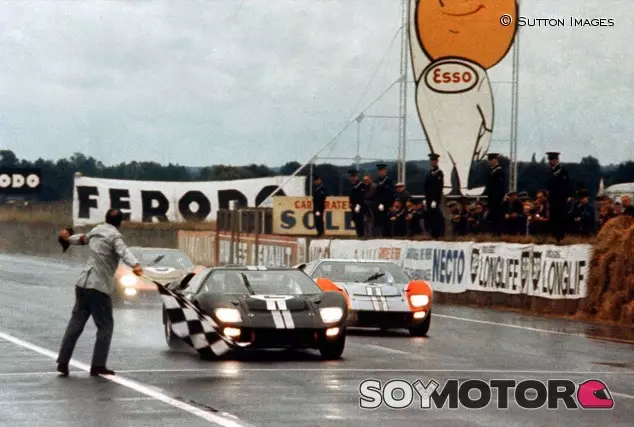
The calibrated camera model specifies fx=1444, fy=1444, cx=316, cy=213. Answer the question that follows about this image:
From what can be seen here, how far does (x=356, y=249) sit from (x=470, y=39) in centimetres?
790

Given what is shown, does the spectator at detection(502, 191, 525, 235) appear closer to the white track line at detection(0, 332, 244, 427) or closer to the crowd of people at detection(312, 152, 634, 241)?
the crowd of people at detection(312, 152, 634, 241)

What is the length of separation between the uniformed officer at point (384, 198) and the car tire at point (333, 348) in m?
17.0

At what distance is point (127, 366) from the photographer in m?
14.9

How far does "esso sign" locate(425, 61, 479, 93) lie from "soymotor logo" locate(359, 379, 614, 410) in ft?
83.7

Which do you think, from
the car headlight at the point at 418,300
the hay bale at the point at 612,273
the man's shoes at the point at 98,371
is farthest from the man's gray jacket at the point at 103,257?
the hay bale at the point at 612,273

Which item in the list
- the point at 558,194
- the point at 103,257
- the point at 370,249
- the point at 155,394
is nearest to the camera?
the point at 155,394

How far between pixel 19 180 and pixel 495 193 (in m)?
55.5

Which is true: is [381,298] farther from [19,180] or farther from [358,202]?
[19,180]

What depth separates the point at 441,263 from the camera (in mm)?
30812

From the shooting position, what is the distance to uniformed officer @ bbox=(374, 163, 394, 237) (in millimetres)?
33094

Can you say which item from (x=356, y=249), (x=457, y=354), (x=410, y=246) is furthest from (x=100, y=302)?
(x=356, y=249)

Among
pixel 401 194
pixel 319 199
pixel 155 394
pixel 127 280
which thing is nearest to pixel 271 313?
pixel 155 394

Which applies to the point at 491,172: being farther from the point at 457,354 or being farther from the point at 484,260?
the point at 457,354

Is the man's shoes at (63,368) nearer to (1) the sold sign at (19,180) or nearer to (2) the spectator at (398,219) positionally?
(2) the spectator at (398,219)
